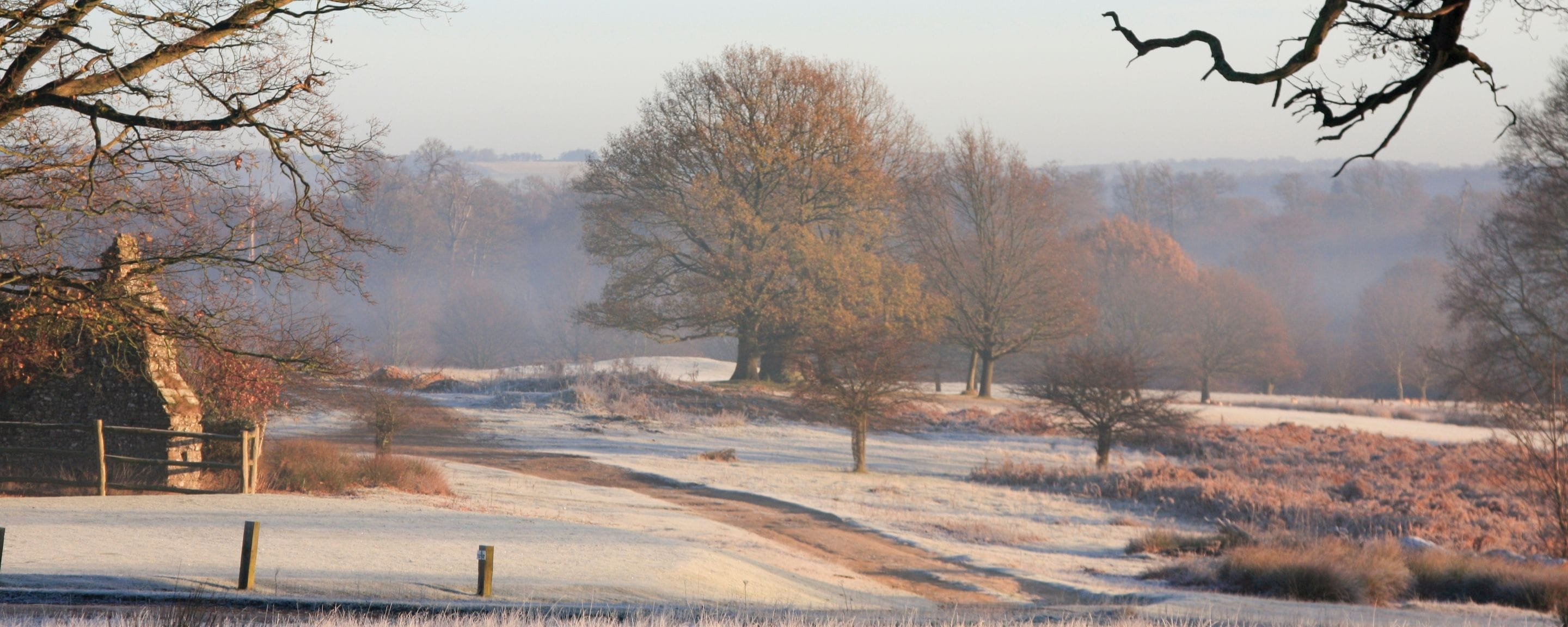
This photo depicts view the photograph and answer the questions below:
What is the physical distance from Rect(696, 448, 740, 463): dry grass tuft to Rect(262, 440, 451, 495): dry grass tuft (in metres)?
8.66

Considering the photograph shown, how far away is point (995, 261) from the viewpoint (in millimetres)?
51281

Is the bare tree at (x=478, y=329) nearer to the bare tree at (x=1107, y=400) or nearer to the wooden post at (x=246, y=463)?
the bare tree at (x=1107, y=400)

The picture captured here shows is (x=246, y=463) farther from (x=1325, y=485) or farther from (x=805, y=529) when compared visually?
(x=1325, y=485)

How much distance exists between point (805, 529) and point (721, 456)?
9.99 meters

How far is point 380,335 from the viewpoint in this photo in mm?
90438

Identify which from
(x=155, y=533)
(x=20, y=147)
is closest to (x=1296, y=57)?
(x=155, y=533)

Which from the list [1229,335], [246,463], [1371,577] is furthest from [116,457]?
[1229,335]

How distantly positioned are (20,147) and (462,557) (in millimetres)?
7575

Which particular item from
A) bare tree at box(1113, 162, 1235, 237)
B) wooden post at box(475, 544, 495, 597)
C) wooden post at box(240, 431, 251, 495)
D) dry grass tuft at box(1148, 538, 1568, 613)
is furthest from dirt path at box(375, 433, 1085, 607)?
bare tree at box(1113, 162, 1235, 237)

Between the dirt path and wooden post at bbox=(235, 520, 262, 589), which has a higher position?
wooden post at bbox=(235, 520, 262, 589)

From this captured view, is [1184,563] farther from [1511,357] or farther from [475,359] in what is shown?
[475,359]

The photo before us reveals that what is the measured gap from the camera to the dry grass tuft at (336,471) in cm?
1967

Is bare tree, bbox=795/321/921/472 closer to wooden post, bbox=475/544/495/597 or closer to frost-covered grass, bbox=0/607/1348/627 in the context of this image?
frost-covered grass, bbox=0/607/1348/627

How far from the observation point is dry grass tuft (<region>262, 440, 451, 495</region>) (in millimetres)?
19672
